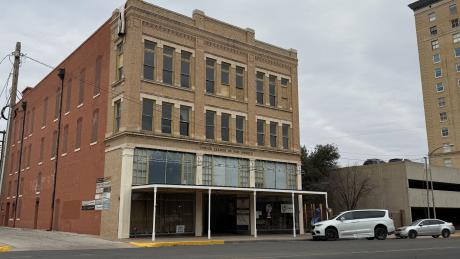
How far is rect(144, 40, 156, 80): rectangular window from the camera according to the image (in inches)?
1179

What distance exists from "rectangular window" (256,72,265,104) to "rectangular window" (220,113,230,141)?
3630 millimetres

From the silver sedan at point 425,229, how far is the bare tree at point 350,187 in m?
11.9

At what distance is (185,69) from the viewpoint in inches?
1257

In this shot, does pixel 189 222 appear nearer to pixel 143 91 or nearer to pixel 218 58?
pixel 143 91

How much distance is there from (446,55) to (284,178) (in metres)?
52.3

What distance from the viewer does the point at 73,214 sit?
3306 cm

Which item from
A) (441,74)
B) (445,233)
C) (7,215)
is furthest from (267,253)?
(441,74)

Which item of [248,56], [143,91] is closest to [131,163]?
[143,91]

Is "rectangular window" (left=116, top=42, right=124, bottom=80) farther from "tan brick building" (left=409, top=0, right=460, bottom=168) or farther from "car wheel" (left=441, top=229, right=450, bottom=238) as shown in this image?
"tan brick building" (left=409, top=0, right=460, bottom=168)

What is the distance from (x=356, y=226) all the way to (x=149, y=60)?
638 inches

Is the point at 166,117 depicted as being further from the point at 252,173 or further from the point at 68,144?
the point at 68,144

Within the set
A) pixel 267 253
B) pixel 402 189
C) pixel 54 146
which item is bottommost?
pixel 267 253

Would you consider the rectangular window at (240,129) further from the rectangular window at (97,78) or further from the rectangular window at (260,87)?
the rectangular window at (97,78)

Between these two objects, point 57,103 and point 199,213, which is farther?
point 57,103
